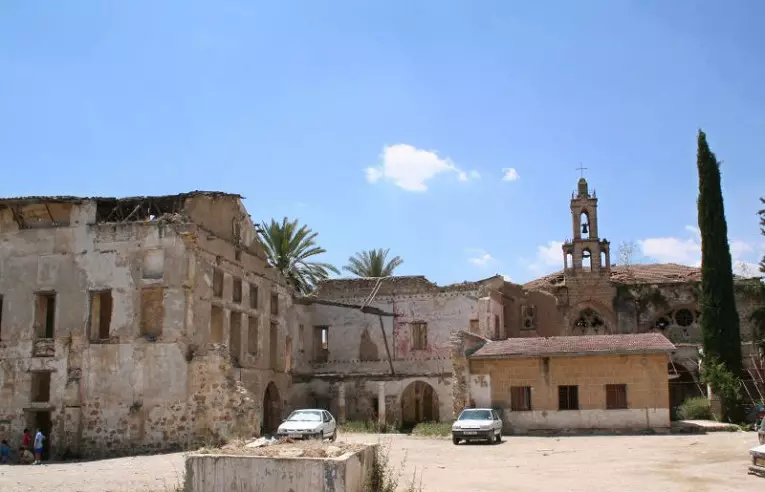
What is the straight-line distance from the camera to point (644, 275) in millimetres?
45906

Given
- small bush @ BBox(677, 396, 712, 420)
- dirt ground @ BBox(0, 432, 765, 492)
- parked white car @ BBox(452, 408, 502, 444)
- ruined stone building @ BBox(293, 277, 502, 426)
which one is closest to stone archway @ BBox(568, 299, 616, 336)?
ruined stone building @ BBox(293, 277, 502, 426)

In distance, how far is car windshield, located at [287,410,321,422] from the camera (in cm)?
2567

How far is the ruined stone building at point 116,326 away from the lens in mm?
26375

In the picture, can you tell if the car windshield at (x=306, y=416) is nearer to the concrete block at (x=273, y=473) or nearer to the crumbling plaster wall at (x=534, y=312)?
the concrete block at (x=273, y=473)

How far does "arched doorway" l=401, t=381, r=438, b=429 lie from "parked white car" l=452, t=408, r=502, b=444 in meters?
15.4

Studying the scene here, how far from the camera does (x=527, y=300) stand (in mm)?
44500

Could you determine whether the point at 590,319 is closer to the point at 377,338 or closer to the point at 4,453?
the point at 377,338

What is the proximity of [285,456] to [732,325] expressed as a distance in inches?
1120

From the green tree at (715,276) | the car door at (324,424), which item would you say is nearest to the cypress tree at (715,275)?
the green tree at (715,276)

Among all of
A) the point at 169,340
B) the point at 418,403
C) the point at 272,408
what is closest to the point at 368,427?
the point at 272,408

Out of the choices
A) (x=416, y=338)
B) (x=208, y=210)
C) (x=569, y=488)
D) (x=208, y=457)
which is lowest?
(x=569, y=488)

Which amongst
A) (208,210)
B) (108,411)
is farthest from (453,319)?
(108,411)

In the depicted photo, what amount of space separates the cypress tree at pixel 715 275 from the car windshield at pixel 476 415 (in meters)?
13.0

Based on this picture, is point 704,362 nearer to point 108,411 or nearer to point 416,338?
point 416,338
